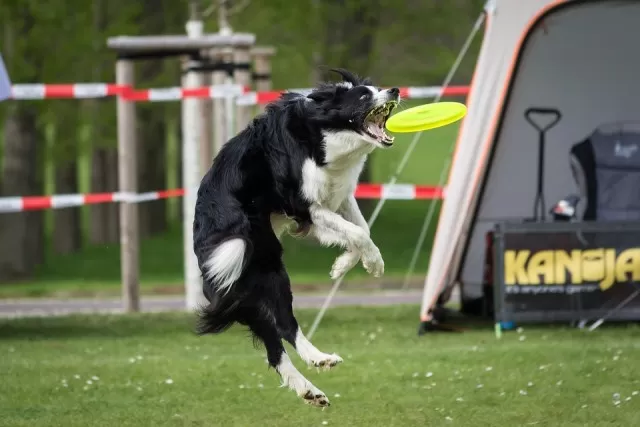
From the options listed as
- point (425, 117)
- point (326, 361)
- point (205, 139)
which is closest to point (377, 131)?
point (425, 117)

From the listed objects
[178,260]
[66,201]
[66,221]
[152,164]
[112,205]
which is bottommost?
[178,260]

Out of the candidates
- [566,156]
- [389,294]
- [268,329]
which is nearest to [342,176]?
[268,329]

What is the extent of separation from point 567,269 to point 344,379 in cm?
259

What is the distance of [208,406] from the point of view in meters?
6.67

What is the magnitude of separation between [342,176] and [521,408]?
5.80ft

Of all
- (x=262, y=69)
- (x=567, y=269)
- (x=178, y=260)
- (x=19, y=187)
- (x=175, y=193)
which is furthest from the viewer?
(x=178, y=260)

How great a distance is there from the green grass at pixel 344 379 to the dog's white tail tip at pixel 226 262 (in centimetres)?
105

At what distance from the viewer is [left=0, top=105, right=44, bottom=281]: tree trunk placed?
17.0m

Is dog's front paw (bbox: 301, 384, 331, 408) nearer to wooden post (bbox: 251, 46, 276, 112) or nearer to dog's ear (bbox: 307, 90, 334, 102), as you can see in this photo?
dog's ear (bbox: 307, 90, 334, 102)

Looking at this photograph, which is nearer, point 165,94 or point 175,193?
point 165,94

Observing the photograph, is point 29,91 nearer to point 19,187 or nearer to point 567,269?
point 567,269

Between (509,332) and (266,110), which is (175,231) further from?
(266,110)

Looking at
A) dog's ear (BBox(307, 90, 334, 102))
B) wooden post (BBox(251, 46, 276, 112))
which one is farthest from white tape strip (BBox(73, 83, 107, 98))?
dog's ear (BBox(307, 90, 334, 102))

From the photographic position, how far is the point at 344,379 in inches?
291
